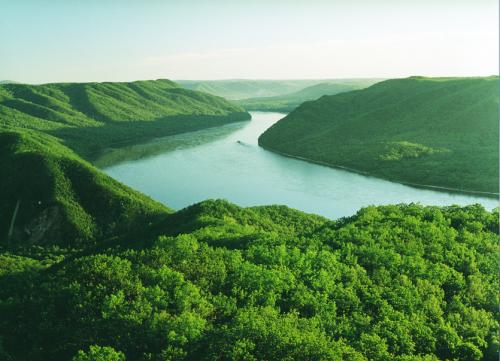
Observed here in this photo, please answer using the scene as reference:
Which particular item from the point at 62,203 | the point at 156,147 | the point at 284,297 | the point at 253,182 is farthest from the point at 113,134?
the point at 284,297

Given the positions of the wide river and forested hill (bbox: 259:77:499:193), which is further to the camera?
forested hill (bbox: 259:77:499:193)

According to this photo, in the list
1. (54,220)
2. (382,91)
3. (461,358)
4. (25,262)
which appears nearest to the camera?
(461,358)

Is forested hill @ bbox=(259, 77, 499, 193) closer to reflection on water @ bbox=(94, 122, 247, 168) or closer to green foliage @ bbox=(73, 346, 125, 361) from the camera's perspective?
reflection on water @ bbox=(94, 122, 247, 168)

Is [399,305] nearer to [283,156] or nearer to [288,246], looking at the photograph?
[288,246]

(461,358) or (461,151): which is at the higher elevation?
(461,151)

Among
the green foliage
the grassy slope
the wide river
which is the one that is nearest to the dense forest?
the green foliage

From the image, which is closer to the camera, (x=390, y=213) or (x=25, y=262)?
(x=390, y=213)

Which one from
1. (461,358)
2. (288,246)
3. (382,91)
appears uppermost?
(382,91)

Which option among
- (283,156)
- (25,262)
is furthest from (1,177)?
(283,156)
